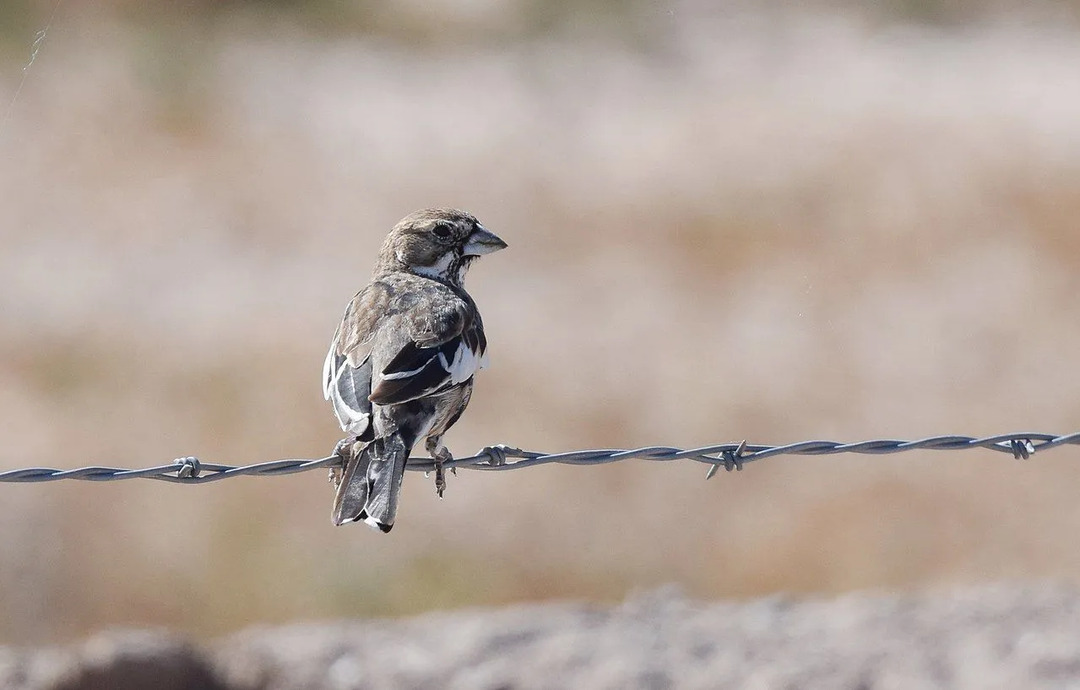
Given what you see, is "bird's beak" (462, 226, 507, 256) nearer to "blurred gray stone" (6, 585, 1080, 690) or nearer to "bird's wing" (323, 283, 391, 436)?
"bird's wing" (323, 283, 391, 436)

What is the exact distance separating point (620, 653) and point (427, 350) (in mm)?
2297

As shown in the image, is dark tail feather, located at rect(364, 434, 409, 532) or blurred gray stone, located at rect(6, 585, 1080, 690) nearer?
dark tail feather, located at rect(364, 434, 409, 532)

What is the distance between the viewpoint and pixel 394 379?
5.59m

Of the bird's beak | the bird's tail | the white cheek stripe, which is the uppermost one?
the bird's beak

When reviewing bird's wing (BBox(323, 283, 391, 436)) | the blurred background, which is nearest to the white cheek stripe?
bird's wing (BBox(323, 283, 391, 436))

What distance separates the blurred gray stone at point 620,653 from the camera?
23.0 ft

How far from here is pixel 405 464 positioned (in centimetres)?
531

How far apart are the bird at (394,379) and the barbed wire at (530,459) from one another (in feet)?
0.43

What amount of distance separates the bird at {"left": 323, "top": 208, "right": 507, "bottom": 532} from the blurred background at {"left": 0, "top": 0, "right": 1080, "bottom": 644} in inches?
221

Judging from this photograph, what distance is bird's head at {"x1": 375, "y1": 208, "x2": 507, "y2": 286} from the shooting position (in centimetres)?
726

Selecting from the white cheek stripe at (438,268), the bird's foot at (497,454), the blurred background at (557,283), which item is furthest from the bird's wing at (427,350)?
the blurred background at (557,283)

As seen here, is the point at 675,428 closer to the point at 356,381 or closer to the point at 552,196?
the point at 552,196

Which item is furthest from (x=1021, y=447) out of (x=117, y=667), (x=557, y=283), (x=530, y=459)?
(x=557, y=283)

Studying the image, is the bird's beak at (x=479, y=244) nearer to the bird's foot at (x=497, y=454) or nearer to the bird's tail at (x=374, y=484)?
the bird's tail at (x=374, y=484)
